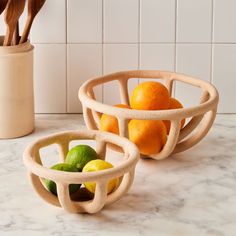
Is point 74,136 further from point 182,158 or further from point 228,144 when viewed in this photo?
point 228,144

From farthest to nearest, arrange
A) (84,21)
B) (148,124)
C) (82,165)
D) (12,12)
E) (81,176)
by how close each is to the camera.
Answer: (84,21) < (12,12) < (148,124) < (82,165) < (81,176)

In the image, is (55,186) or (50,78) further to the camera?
(50,78)

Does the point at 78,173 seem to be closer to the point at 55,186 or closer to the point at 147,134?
the point at 55,186

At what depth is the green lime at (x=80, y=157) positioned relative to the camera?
46.2 inches

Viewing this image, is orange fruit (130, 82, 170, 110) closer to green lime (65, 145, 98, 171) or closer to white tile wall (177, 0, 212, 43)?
green lime (65, 145, 98, 171)

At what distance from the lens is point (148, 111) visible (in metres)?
1.24

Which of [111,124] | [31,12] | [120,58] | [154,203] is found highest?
[31,12]

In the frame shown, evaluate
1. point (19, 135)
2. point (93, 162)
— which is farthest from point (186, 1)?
point (93, 162)

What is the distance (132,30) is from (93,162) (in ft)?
1.90

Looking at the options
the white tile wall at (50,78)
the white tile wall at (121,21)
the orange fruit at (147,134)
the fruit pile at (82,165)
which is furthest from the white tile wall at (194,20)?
the fruit pile at (82,165)

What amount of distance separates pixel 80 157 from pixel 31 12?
0.45 m

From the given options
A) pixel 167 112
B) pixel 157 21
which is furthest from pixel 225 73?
pixel 167 112

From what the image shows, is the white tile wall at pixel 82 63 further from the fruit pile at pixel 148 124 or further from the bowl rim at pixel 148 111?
the fruit pile at pixel 148 124

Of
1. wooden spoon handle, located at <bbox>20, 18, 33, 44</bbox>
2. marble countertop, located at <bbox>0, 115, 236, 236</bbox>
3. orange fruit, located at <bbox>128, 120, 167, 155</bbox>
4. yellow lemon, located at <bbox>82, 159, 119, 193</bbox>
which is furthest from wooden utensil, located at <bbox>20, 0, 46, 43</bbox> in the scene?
yellow lemon, located at <bbox>82, 159, 119, 193</bbox>
